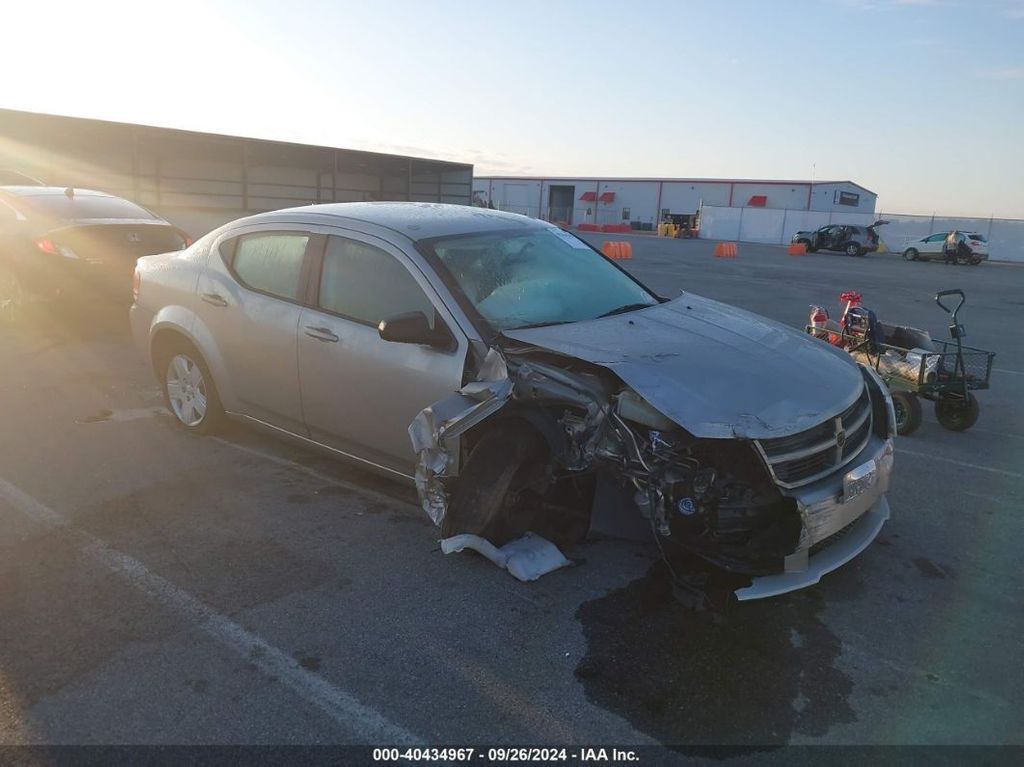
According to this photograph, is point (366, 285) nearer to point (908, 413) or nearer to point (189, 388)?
point (189, 388)

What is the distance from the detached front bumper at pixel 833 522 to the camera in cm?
312

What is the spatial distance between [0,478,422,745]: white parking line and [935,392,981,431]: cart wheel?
18.5ft

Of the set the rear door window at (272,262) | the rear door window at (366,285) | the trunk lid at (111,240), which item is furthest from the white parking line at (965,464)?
the trunk lid at (111,240)

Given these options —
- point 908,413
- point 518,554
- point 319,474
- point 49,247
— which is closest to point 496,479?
point 518,554

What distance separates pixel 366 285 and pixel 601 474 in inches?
67.6

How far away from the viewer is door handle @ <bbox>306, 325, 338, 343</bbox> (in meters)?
4.26

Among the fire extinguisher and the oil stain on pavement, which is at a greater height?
the fire extinguisher

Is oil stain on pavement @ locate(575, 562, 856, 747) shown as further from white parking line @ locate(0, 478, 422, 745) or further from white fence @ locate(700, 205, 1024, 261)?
white fence @ locate(700, 205, 1024, 261)

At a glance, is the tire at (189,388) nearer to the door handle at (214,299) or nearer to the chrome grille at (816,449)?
the door handle at (214,299)

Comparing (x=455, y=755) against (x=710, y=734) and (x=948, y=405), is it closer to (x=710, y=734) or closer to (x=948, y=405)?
(x=710, y=734)

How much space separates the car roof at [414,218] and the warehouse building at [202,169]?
A: 1188cm

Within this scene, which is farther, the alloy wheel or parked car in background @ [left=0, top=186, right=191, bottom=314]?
parked car in background @ [left=0, top=186, right=191, bottom=314]

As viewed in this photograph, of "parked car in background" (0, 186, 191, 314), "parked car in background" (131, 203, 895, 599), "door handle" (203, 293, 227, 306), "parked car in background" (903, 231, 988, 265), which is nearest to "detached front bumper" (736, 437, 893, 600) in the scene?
"parked car in background" (131, 203, 895, 599)

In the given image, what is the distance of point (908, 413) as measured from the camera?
6203mm
